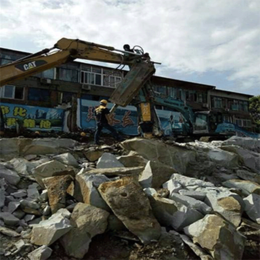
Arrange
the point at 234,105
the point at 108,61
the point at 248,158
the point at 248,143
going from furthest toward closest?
1. the point at 234,105
2. the point at 248,143
3. the point at 108,61
4. the point at 248,158

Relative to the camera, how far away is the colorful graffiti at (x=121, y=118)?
21.3m

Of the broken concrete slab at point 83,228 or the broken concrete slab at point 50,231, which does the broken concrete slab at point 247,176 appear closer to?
the broken concrete slab at point 83,228

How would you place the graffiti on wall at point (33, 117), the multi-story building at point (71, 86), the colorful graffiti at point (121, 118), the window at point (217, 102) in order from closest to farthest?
the graffiti on wall at point (33, 117) → the multi-story building at point (71, 86) → the colorful graffiti at point (121, 118) → the window at point (217, 102)

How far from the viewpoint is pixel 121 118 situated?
22797mm

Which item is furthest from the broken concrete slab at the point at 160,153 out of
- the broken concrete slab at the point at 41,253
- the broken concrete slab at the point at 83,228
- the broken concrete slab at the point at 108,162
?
the broken concrete slab at the point at 41,253

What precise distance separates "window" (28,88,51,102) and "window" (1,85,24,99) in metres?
0.62

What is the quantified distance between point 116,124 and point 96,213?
1910 centimetres

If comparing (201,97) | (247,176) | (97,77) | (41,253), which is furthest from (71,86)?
(41,253)

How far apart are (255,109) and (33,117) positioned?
89.3 ft

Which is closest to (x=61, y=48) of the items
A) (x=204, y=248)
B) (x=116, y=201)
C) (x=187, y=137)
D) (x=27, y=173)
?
(x=27, y=173)

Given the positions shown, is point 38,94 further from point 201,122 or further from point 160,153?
point 160,153

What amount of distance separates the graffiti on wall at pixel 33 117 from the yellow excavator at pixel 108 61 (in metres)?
11.6

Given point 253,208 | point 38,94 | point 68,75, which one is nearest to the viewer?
point 253,208

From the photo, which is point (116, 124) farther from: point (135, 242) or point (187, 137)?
point (135, 242)
